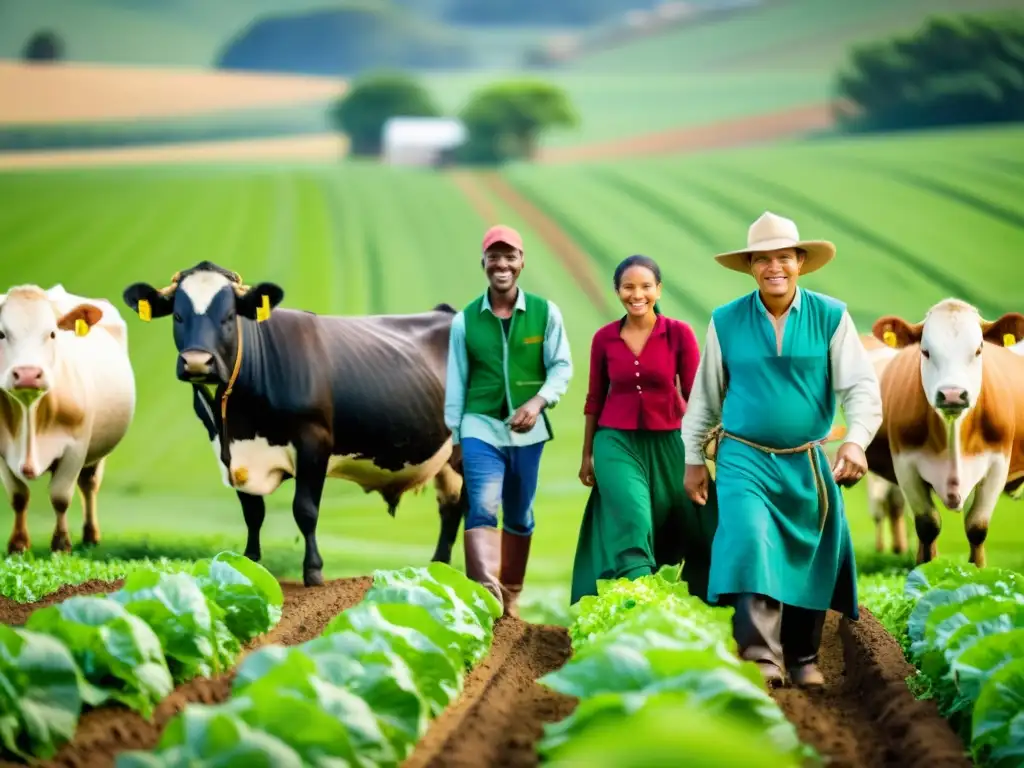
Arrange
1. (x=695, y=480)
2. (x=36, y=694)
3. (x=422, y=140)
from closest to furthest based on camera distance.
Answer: (x=36, y=694) → (x=695, y=480) → (x=422, y=140)

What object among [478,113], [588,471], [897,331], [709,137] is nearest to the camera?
[588,471]

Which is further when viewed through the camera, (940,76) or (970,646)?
(940,76)

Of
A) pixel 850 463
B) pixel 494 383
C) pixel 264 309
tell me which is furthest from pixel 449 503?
pixel 850 463

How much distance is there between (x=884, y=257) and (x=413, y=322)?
12857mm

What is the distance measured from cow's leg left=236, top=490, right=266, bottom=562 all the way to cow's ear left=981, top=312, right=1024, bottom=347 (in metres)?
5.08

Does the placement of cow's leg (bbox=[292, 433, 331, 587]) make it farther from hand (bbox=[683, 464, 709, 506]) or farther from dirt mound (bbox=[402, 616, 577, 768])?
hand (bbox=[683, 464, 709, 506])

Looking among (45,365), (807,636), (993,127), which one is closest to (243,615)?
(807,636)

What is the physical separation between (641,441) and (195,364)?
3.17 metres

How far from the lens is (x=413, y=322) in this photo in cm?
1245

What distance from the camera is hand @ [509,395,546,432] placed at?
8797mm

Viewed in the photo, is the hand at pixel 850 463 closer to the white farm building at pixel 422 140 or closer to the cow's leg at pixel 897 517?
the cow's leg at pixel 897 517

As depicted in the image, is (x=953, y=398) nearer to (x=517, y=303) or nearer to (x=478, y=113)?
(x=517, y=303)

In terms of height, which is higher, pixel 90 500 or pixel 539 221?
pixel 539 221

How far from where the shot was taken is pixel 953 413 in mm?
10391
